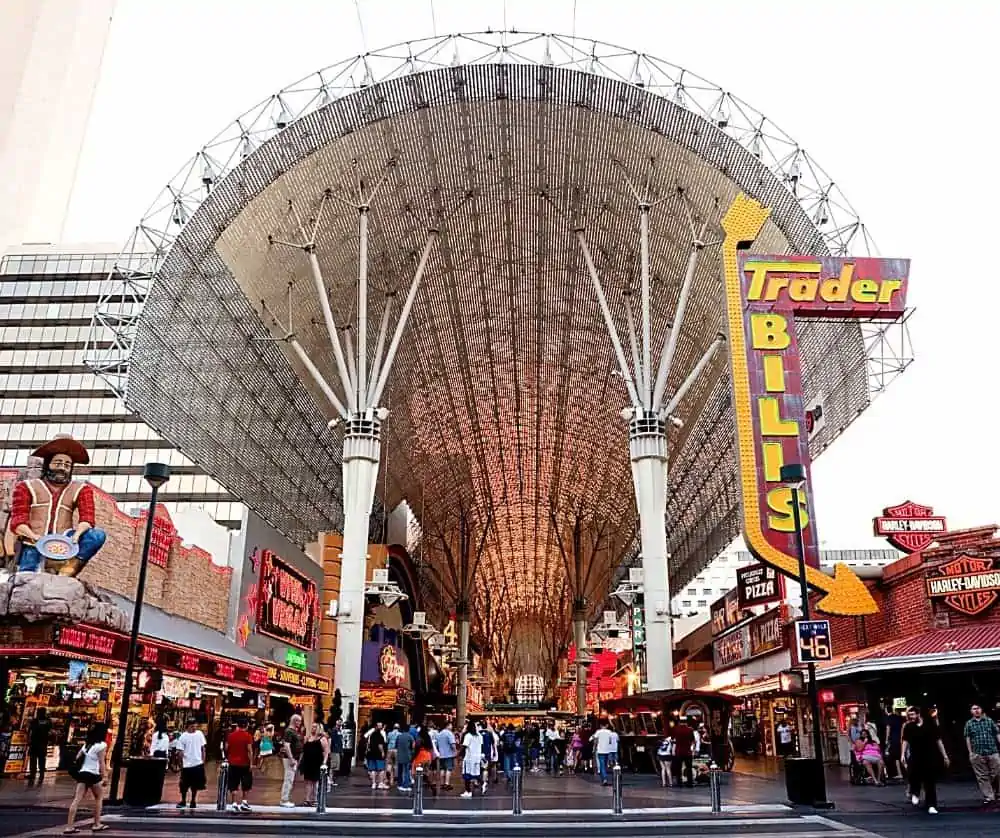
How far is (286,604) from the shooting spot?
38688 millimetres

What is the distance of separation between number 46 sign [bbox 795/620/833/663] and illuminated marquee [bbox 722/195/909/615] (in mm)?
7455

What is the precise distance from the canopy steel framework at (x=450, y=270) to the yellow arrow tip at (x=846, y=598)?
9994mm

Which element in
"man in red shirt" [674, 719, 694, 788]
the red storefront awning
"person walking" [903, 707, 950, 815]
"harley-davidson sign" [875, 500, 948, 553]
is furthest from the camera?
"harley-davidson sign" [875, 500, 948, 553]

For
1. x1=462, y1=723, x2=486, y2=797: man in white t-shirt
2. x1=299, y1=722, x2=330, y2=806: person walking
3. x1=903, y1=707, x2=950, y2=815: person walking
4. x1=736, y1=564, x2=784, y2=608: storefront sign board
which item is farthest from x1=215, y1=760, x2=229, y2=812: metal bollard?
x1=736, y1=564, x2=784, y2=608: storefront sign board

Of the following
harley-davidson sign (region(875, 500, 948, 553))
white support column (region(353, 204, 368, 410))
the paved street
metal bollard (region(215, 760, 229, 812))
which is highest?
white support column (region(353, 204, 368, 410))

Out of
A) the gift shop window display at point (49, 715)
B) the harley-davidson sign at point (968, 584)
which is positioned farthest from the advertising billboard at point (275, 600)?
the harley-davidson sign at point (968, 584)

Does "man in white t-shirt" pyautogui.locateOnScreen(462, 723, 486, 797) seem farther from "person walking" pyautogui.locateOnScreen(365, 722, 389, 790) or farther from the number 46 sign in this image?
the number 46 sign

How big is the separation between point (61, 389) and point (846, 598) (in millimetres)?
72150

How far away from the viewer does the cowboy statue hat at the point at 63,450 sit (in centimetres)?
2189

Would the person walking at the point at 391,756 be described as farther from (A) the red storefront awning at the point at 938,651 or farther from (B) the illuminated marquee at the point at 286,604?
(B) the illuminated marquee at the point at 286,604

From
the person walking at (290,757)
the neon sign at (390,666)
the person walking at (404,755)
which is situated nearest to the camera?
the person walking at (290,757)

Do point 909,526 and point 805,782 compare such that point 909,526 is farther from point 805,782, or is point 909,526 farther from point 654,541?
point 805,782

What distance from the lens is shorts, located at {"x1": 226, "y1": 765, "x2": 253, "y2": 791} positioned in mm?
15594

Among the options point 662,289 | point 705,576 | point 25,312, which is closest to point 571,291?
point 662,289
